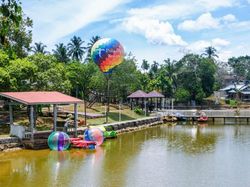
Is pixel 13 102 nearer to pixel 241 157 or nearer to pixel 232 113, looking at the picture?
pixel 241 157

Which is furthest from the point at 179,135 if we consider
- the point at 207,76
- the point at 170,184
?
the point at 207,76

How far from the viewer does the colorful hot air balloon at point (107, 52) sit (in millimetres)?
36062

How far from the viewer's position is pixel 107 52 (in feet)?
119

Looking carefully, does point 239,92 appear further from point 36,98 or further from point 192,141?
point 36,98

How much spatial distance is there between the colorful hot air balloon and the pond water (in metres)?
9.73

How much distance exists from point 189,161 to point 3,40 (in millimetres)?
16716

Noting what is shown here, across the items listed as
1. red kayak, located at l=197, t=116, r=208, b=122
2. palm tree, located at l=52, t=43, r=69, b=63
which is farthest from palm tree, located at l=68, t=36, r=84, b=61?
red kayak, located at l=197, t=116, r=208, b=122

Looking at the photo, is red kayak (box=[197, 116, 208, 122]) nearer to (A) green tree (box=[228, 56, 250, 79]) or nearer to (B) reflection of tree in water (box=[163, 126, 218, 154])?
(B) reflection of tree in water (box=[163, 126, 218, 154])

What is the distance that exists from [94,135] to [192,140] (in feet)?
29.8

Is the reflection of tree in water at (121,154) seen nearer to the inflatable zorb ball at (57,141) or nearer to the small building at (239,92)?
the inflatable zorb ball at (57,141)

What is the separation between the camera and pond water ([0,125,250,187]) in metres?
16.9

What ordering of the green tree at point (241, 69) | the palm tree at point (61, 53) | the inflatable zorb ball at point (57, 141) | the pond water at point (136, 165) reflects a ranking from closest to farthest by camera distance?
the pond water at point (136, 165) → the inflatable zorb ball at point (57, 141) → the palm tree at point (61, 53) → the green tree at point (241, 69)

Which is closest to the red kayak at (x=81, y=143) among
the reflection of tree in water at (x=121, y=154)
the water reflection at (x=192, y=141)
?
the reflection of tree in water at (x=121, y=154)

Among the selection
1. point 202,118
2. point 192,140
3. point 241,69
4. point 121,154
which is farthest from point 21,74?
point 241,69
